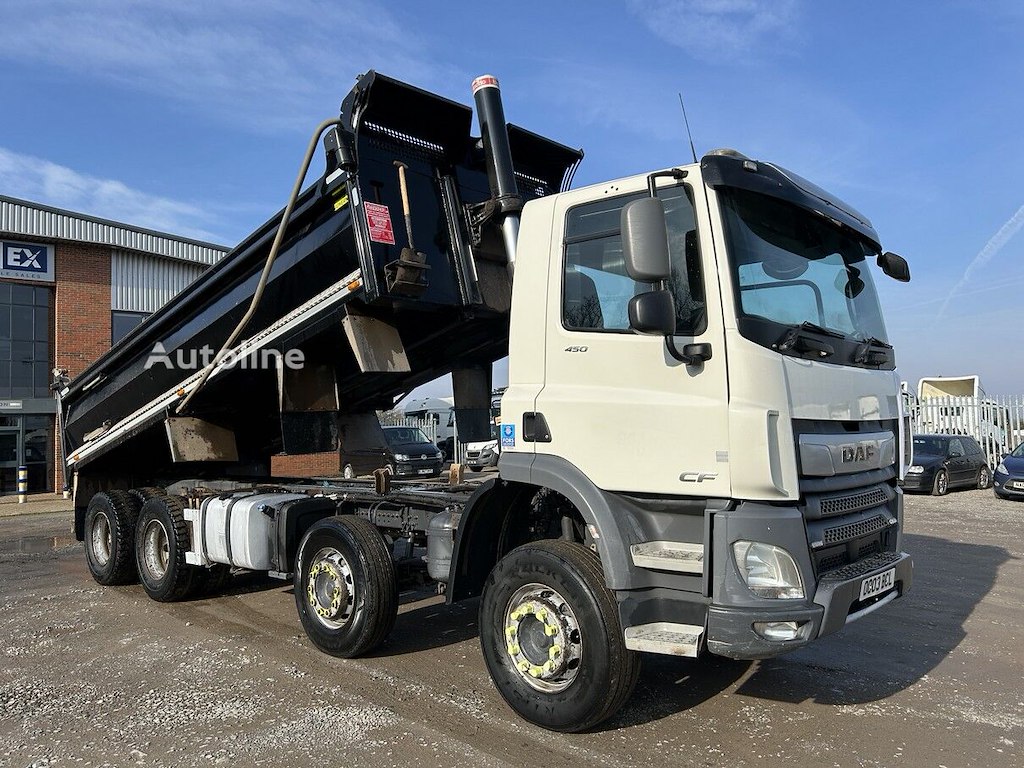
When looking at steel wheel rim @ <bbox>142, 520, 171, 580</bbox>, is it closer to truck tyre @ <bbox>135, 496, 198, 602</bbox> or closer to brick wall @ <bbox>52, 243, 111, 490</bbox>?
truck tyre @ <bbox>135, 496, 198, 602</bbox>

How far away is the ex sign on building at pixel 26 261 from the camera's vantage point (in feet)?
63.2

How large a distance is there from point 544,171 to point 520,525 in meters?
2.98

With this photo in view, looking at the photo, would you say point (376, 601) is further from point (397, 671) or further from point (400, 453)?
point (400, 453)

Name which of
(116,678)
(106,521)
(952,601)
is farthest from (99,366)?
(952,601)

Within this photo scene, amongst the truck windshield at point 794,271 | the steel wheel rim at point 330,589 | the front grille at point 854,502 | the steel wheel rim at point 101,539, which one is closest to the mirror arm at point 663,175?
the truck windshield at point 794,271

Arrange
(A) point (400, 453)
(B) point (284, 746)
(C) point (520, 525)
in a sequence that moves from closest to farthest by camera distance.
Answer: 1. (B) point (284, 746)
2. (C) point (520, 525)
3. (A) point (400, 453)

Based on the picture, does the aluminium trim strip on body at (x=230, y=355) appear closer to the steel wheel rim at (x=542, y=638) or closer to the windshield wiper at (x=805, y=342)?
the steel wheel rim at (x=542, y=638)

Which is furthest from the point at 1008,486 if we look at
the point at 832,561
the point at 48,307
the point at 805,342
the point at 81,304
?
the point at 48,307

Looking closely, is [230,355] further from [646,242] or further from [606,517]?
[646,242]

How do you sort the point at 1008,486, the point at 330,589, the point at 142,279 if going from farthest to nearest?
the point at 142,279 → the point at 1008,486 → the point at 330,589

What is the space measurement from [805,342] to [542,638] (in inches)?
79.9

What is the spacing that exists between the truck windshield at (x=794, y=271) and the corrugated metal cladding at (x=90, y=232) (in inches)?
686

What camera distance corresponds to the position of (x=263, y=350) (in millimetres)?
6055

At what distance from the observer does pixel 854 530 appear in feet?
13.2
